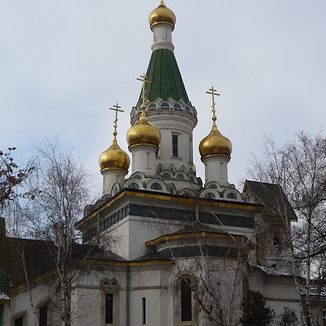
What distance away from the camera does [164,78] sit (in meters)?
27.1

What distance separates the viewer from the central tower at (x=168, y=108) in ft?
83.4

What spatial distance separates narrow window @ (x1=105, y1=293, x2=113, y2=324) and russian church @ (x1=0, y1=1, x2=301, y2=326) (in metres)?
0.03

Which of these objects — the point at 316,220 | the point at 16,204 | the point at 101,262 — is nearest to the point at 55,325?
the point at 101,262

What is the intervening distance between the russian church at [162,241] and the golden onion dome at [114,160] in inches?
1.8

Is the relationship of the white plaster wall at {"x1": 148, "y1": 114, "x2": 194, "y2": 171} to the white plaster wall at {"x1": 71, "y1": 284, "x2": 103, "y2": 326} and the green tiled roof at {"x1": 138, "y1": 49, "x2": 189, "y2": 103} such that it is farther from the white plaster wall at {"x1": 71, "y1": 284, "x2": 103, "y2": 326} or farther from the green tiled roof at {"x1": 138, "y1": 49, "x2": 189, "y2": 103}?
the white plaster wall at {"x1": 71, "y1": 284, "x2": 103, "y2": 326}

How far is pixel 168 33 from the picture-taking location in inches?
1118

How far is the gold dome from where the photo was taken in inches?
1101

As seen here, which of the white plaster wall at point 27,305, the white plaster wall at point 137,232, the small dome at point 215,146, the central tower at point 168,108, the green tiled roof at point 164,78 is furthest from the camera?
the green tiled roof at point 164,78

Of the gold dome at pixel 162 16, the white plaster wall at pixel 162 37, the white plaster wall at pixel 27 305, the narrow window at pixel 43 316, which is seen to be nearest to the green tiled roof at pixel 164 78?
the white plaster wall at pixel 162 37


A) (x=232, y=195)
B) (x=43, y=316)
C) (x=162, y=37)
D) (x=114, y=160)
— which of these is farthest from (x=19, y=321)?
(x=162, y=37)

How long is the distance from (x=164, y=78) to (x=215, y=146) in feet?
14.2

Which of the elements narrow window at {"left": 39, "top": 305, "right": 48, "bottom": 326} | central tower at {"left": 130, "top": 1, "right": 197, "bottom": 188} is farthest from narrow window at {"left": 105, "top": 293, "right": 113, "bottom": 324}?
central tower at {"left": 130, "top": 1, "right": 197, "bottom": 188}

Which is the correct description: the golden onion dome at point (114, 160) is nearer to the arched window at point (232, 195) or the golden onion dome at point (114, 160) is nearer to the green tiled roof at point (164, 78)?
the green tiled roof at point (164, 78)

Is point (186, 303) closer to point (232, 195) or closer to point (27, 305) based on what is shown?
point (27, 305)
